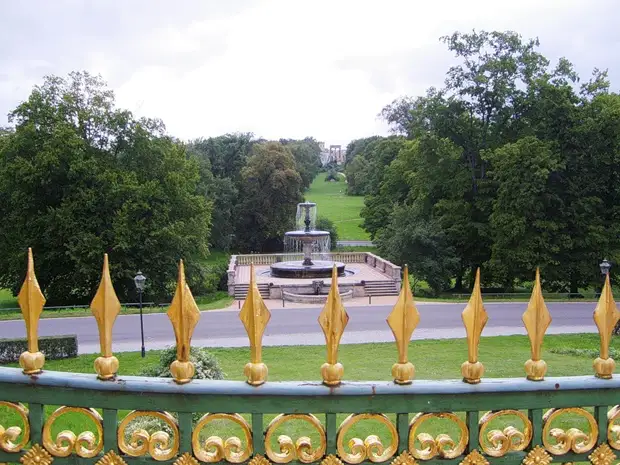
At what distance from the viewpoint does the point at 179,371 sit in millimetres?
2312

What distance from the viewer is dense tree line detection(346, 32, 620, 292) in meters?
31.2

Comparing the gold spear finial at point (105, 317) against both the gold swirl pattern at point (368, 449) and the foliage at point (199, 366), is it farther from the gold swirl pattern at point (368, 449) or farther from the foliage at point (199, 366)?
the foliage at point (199, 366)

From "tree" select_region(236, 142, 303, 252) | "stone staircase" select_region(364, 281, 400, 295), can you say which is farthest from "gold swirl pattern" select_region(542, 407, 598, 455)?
"tree" select_region(236, 142, 303, 252)

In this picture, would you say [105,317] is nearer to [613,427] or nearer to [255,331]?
[255,331]

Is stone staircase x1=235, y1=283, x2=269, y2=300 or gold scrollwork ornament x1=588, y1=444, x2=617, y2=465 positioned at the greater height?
gold scrollwork ornament x1=588, y1=444, x2=617, y2=465

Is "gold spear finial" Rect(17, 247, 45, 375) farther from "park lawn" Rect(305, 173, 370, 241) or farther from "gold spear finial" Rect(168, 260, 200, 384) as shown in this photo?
"park lawn" Rect(305, 173, 370, 241)

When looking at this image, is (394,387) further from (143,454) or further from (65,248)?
(65,248)

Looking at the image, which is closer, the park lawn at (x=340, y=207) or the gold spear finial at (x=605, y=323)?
the gold spear finial at (x=605, y=323)

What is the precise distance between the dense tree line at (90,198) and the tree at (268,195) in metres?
15.4

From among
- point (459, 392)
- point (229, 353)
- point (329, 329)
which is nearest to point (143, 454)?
point (329, 329)

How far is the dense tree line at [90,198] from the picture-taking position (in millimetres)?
29188

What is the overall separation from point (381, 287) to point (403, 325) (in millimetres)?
28217

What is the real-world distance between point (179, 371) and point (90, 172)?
2975cm

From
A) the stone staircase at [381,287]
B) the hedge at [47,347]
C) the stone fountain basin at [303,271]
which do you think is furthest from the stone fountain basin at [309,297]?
the hedge at [47,347]
